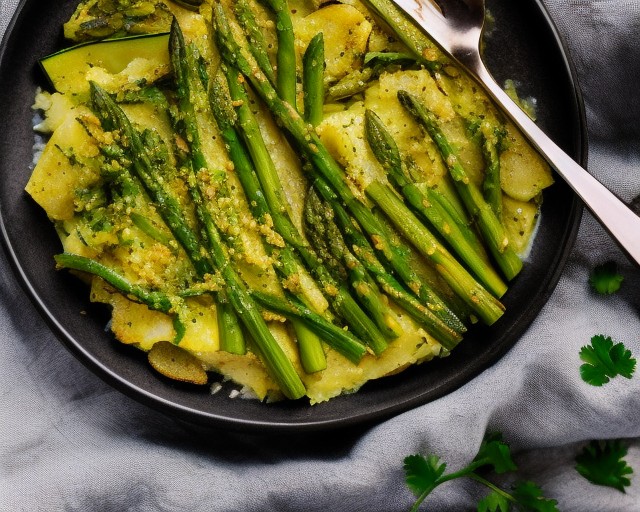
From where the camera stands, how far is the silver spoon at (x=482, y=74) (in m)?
3.30

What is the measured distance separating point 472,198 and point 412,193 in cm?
32

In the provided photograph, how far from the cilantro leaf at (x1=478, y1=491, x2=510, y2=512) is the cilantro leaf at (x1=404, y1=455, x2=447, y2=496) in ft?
0.99

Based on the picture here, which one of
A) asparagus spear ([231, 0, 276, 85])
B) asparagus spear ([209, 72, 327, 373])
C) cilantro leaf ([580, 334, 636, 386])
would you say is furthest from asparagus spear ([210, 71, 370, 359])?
cilantro leaf ([580, 334, 636, 386])

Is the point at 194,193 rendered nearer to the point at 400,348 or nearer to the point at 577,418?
the point at 400,348

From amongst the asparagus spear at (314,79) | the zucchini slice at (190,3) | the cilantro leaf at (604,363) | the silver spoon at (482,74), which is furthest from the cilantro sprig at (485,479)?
the zucchini slice at (190,3)

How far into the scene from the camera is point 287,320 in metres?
3.47

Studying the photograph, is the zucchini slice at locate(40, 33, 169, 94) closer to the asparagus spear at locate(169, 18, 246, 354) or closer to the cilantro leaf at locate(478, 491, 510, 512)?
the asparagus spear at locate(169, 18, 246, 354)

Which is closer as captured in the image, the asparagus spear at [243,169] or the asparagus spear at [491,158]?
the asparagus spear at [243,169]

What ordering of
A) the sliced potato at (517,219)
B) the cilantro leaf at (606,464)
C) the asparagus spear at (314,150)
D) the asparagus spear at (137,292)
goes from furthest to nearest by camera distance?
the cilantro leaf at (606,464), the sliced potato at (517,219), the asparagus spear at (314,150), the asparagus spear at (137,292)

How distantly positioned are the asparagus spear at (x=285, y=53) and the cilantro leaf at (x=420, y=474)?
194cm

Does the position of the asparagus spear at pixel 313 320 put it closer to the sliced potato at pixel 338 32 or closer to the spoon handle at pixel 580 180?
the sliced potato at pixel 338 32

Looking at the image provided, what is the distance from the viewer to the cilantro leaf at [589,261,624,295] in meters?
3.89

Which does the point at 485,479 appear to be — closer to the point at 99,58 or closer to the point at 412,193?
the point at 412,193

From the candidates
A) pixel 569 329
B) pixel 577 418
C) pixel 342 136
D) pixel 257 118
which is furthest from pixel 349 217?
pixel 577 418
